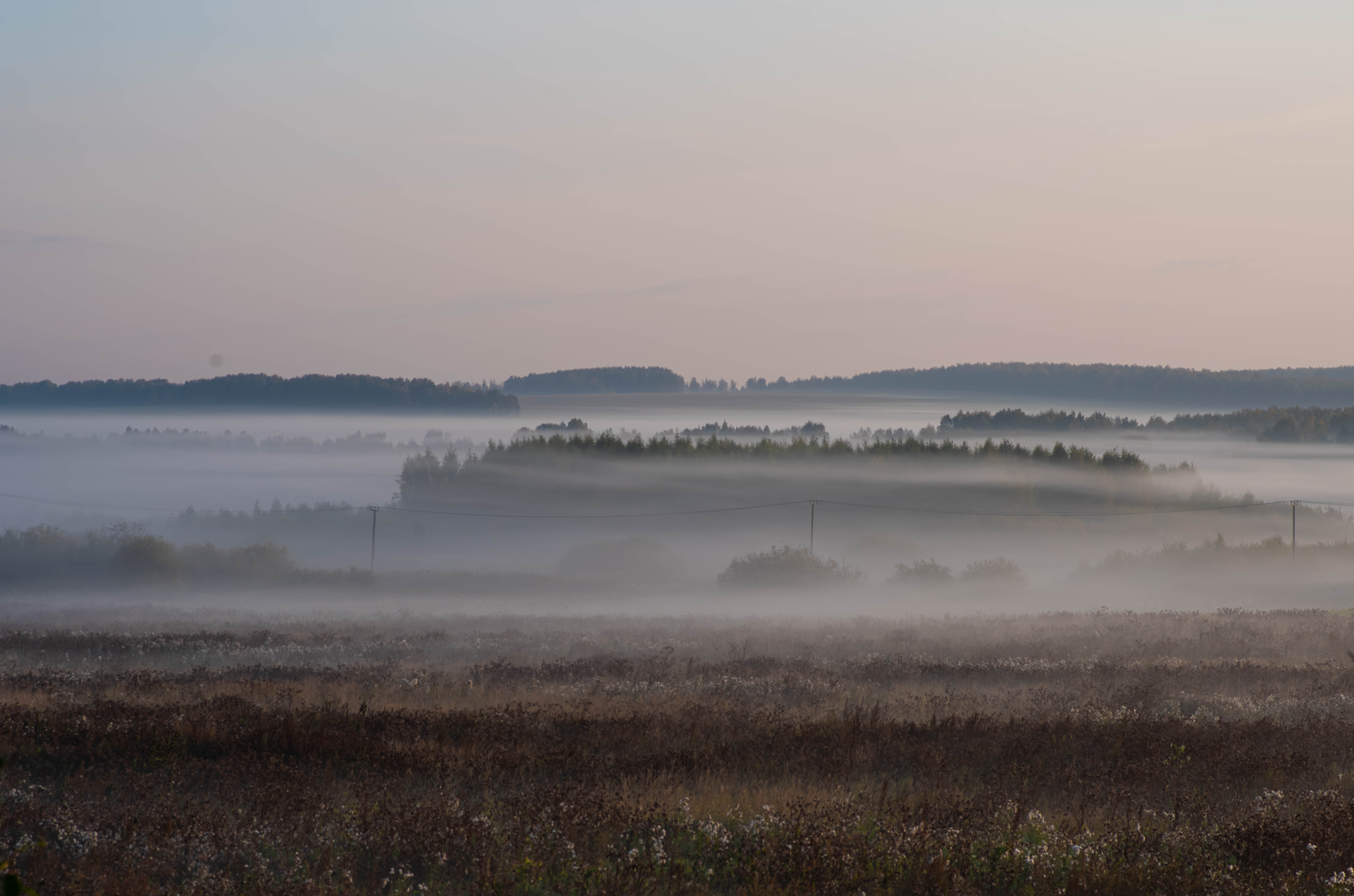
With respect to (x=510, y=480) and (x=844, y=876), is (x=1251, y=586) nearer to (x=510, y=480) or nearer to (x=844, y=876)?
(x=844, y=876)

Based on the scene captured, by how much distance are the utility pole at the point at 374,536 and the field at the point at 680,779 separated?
5987 cm

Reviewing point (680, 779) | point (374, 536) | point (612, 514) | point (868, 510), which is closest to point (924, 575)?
point (374, 536)

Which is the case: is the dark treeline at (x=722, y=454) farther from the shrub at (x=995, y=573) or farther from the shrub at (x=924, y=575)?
the shrub at (x=924, y=575)

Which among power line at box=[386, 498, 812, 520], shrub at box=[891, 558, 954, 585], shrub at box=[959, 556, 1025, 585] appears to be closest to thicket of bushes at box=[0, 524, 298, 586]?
shrub at box=[891, 558, 954, 585]

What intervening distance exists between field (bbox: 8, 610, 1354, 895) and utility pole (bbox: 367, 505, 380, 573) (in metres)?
59.9

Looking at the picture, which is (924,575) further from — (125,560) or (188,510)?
(188,510)

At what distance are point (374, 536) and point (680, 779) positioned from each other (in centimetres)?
7533

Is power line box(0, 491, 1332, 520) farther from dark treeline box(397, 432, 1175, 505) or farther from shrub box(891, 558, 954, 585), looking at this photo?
shrub box(891, 558, 954, 585)

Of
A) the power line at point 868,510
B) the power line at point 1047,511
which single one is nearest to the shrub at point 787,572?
the power line at point 868,510

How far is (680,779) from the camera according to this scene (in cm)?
998

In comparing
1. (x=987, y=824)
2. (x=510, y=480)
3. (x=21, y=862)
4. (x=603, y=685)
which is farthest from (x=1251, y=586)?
(x=510, y=480)

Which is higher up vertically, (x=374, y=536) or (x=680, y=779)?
(x=680, y=779)

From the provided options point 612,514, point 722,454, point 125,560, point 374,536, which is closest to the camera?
point 374,536

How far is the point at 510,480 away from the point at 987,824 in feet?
532
